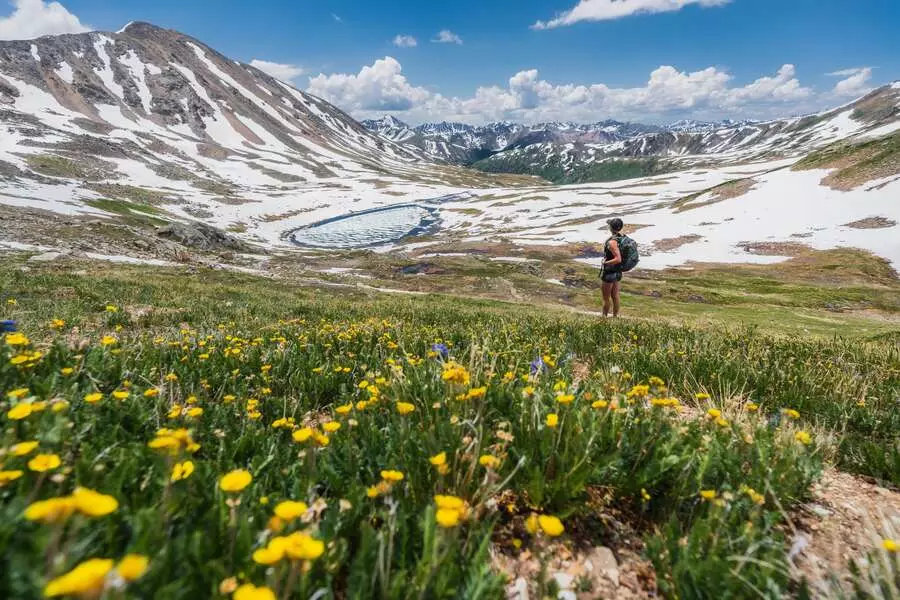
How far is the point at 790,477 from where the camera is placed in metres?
2.73

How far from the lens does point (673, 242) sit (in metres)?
67.9

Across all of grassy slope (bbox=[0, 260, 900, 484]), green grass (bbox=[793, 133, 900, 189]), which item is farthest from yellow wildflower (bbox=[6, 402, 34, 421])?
green grass (bbox=[793, 133, 900, 189])

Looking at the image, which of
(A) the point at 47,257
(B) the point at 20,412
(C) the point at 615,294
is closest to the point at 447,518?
(B) the point at 20,412

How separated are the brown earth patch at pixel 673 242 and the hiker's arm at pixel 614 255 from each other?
58.0 m

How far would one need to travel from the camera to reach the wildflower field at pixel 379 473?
160 centimetres

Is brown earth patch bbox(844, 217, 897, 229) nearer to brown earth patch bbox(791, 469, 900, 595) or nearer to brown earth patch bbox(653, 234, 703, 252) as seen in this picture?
brown earth patch bbox(653, 234, 703, 252)

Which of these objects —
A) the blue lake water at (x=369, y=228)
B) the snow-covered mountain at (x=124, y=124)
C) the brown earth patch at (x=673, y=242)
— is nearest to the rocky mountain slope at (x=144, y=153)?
the snow-covered mountain at (x=124, y=124)

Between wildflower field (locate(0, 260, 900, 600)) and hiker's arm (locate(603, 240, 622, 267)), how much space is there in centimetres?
849

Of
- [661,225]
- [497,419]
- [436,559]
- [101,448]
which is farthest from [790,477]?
[661,225]

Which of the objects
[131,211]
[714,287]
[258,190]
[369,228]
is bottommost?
[714,287]

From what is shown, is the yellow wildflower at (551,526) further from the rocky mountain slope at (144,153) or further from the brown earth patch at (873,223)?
the brown earth patch at (873,223)

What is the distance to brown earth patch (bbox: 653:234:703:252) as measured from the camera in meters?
66.2

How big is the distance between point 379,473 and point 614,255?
40.7 feet

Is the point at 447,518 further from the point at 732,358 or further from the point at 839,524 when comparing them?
the point at 732,358
